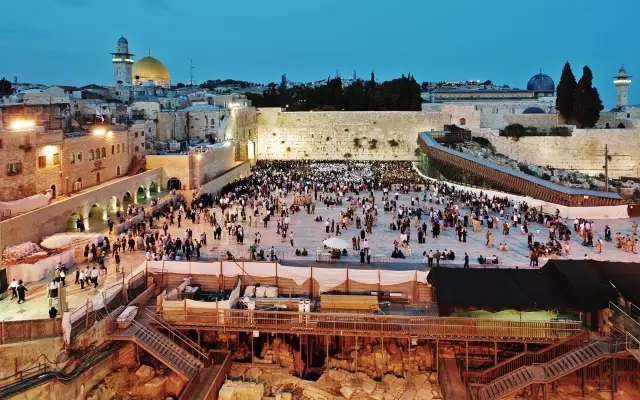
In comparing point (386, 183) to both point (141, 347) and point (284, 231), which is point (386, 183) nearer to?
point (284, 231)

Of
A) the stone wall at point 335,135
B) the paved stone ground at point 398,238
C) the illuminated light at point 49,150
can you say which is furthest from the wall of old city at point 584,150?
the illuminated light at point 49,150

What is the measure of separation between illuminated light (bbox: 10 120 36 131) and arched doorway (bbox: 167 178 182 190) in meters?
9.00

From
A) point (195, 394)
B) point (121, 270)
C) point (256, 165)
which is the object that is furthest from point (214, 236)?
point (256, 165)

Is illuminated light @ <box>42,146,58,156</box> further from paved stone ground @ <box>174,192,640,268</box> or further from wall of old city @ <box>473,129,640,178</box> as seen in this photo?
wall of old city @ <box>473,129,640,178</box>

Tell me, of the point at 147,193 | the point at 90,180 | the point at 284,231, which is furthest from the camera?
the point at 147,193

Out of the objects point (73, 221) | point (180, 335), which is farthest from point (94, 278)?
point (73, 221)

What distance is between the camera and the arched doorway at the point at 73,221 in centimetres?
1957

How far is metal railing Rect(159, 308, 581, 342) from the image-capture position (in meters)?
12.1

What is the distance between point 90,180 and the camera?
2369 centimetres

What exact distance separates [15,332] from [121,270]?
4.75 m

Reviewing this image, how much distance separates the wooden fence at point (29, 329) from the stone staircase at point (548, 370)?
852 cm

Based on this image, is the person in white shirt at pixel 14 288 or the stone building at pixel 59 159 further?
the stone building at pixel 59 159

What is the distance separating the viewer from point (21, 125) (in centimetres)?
1936

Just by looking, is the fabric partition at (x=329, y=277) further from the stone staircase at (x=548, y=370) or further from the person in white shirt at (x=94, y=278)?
the person in white shirt at (x=94, y=278)
